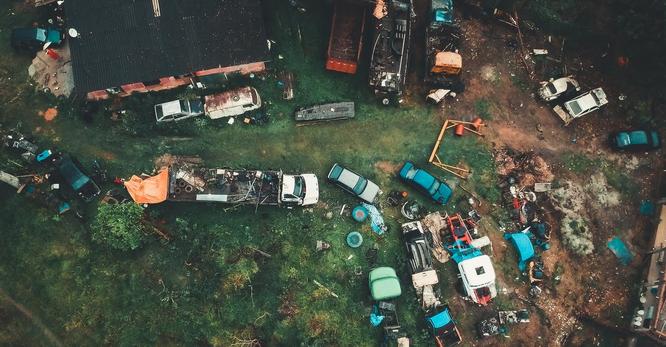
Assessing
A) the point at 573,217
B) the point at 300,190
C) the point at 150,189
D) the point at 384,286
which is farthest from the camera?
→ the point at 573,217

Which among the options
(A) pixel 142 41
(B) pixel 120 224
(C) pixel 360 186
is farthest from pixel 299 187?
(A) pixel 142 41

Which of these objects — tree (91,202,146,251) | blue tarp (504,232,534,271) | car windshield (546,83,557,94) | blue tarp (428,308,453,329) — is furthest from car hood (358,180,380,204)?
car windshield (546,83,557,94)

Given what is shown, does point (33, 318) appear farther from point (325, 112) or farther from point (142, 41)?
point (325, 112)

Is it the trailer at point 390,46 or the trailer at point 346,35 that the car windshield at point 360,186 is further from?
the trailer at point 346,35

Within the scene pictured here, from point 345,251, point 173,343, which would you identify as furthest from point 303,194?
point 173,343

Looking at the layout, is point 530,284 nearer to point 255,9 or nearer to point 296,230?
point 296,230
